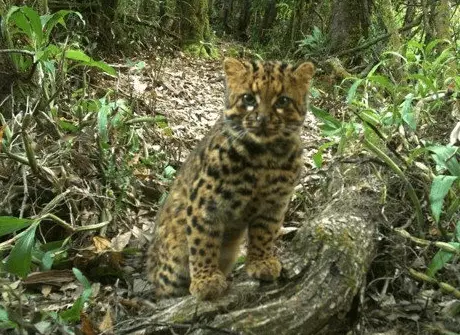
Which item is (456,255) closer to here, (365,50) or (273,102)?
(273,102)

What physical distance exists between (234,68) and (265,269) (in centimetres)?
136

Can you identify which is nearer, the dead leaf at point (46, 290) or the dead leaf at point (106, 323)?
the dead leaf at point (106, 323)

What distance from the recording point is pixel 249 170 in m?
3.88

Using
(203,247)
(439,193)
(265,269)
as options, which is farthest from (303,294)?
(439,193)

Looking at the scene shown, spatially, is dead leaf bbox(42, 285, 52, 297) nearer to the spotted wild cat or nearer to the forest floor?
the forest floor

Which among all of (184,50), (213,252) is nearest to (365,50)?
(184,50)

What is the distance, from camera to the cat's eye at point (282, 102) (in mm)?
3818

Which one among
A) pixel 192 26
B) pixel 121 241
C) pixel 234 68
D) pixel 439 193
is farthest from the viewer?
pixel 192 26

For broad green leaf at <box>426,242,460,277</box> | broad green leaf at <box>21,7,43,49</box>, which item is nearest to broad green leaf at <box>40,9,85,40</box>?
broad green leaf at <box>21,7,43,49</box>

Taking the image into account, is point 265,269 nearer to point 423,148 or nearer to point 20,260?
point 423,148

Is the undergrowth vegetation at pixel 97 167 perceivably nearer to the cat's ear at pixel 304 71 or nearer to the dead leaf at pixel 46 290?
the dead leaf at pixel 46 290

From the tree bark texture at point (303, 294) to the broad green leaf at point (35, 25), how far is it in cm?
264

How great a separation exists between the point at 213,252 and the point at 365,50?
710cm

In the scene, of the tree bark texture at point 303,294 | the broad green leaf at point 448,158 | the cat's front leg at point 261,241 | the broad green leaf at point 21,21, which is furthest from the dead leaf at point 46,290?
the broad green leaf at point 448,158
